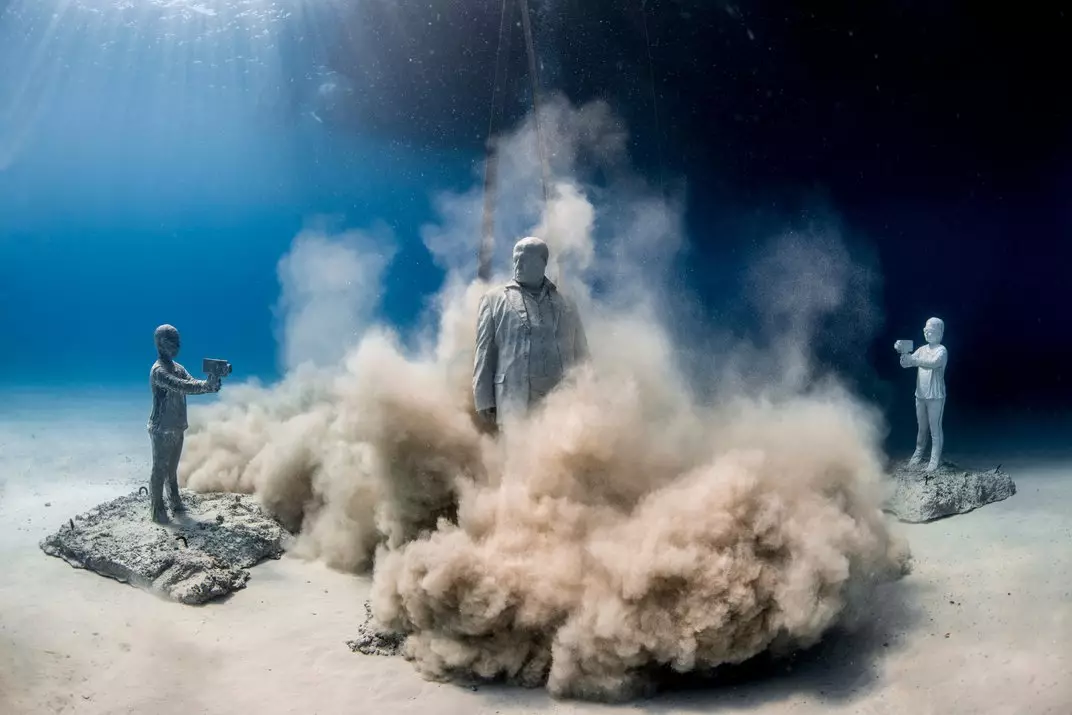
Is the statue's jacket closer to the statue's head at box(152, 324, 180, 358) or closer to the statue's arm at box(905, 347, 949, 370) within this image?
the statue's head at box(152, 324, 180, 358)

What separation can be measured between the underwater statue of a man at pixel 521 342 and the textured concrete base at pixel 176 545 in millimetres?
2980

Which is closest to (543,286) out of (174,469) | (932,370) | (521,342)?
(521,342)

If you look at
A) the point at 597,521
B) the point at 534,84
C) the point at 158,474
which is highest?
the point at 534,84

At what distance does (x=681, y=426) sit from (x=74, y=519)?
6302 millimetres

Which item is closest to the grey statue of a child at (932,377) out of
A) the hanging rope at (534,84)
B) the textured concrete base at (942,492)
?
the textured concrete base at (942,492)

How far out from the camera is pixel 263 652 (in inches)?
194

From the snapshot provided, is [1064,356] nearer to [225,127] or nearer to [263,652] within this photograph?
[263,652]

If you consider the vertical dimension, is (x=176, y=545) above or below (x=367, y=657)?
above

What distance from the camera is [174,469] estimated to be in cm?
710

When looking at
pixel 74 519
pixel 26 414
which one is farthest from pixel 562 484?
pixel 26 414

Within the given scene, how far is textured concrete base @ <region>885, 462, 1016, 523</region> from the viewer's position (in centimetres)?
841

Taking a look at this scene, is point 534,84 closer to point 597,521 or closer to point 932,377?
point 597,521

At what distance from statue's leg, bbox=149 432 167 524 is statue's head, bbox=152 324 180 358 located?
2.81 ft

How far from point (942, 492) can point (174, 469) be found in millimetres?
9196
